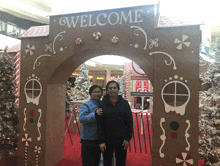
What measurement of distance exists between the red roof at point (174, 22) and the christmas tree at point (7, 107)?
107 inches

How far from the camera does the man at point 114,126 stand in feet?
6.63

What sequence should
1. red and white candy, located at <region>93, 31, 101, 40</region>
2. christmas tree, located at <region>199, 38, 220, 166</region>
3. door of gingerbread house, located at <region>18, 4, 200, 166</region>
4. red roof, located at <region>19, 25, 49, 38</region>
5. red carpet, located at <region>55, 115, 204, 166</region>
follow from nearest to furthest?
door of gingerbread house, located at <region>18, 4, 200, 166</region>
red and white candy, located at <region>93, 31, 101, 40</region>
christmas tree, located at <region>199, 38, 220, 166</region>
red roof, located at <region>19, 25, 49, 38</region>
red carpet, located at <region>55, 115, 204, 166</region>

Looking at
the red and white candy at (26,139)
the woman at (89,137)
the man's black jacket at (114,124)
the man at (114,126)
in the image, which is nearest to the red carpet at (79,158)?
the red and white candy at (26,139)

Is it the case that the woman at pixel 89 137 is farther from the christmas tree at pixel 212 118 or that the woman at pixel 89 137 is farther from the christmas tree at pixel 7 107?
the christmas tree at pixel 212 118

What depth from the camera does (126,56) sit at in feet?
8.53

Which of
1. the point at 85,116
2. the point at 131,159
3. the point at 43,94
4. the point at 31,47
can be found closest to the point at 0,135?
the point at 43,94

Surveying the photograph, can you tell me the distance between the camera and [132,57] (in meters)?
2.53

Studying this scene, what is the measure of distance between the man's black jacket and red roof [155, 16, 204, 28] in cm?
128

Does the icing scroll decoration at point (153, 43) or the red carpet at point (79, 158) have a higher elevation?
the icing scroll decoration at point (153, 43)

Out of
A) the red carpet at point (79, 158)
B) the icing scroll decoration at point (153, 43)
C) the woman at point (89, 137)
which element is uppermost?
the icing scroll decoration at point (153, 43)

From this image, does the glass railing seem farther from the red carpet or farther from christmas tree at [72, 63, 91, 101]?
the red carpet

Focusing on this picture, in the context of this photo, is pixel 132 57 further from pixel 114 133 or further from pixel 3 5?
pixel 3 5

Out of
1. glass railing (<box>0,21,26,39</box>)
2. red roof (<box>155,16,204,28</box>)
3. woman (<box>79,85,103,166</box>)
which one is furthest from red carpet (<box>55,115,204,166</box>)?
glass railing (<box>0,21,26,39</box>)

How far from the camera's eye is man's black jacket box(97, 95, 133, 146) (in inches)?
79.5
